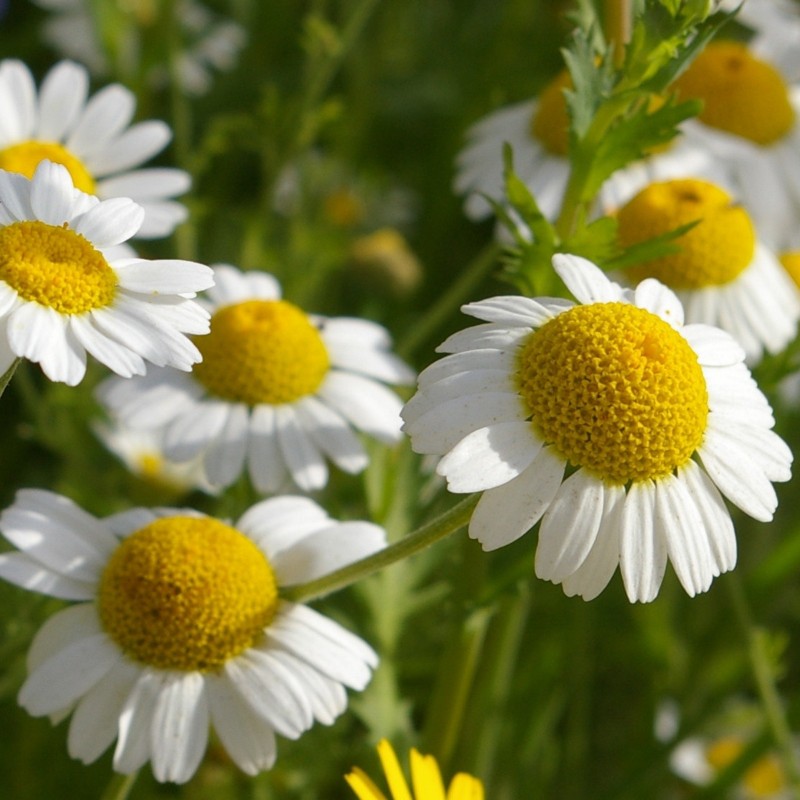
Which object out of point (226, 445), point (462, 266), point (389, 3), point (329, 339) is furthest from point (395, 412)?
point (389, 3)

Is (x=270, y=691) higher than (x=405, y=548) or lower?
lower

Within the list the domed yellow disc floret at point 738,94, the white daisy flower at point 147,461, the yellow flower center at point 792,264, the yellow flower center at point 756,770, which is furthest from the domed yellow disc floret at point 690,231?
the yellow flower center at point 756,770

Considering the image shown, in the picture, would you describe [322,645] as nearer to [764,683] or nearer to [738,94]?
[764,683]

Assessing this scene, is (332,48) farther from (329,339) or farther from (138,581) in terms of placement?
(138,581)

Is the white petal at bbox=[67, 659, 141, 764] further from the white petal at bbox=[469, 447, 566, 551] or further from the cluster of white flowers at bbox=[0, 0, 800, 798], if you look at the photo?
the white petal at bbox=[469, 447, 566, 551]

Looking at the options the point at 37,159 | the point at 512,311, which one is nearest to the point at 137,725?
the point at 512,311

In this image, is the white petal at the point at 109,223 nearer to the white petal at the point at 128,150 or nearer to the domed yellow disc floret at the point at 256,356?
the domed yellow disc floret at the point at 256,356

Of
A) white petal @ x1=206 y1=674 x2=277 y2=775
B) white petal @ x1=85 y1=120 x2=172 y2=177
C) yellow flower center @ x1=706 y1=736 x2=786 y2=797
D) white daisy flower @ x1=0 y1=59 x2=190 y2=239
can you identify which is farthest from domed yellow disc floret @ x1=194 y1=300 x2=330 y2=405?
yellow flower center @ x1=706 y1=736 x2=786 y2=797
